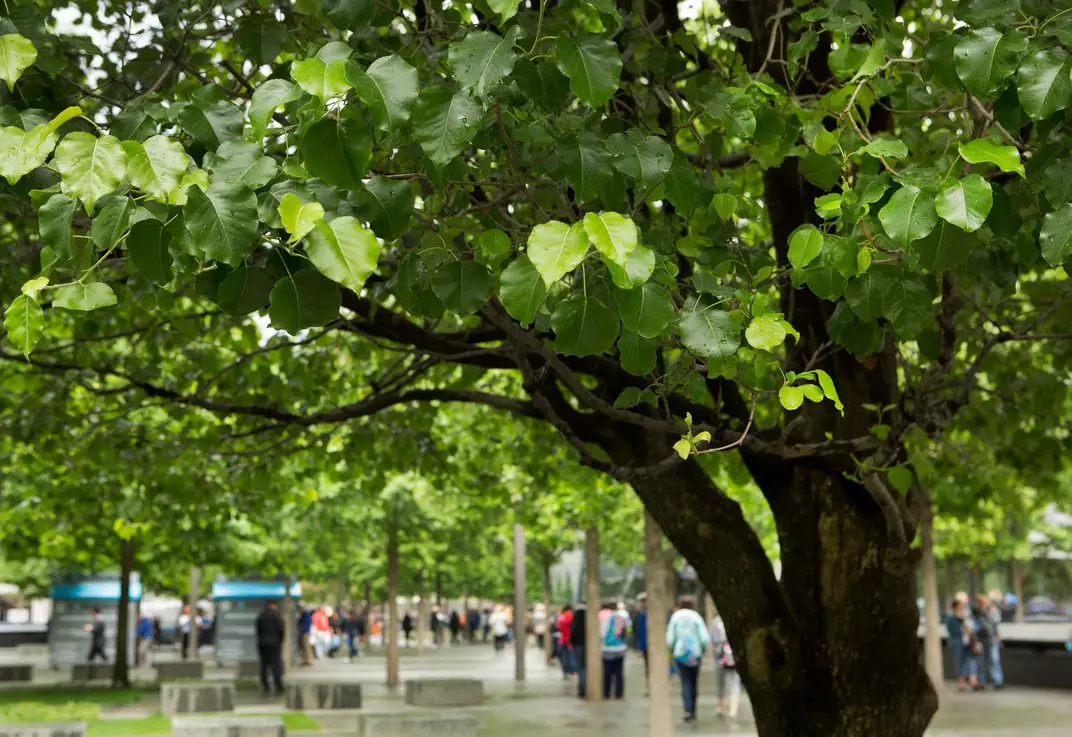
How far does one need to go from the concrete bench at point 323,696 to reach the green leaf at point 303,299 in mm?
17058

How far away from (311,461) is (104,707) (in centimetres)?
1011

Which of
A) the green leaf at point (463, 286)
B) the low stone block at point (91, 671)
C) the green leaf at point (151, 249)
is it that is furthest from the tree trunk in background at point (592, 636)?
the green leaf at point (151, 249)

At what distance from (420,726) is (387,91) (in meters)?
10.9

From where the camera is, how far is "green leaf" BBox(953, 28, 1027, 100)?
3.24 meters

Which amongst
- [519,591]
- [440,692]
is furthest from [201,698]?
[519,591]

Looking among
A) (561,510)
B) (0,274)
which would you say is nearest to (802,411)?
(0,274)

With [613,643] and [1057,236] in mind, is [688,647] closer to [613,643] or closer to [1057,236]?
[613,643]

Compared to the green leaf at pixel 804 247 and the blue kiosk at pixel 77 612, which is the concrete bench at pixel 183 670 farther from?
the green leaf at pixel 804 247

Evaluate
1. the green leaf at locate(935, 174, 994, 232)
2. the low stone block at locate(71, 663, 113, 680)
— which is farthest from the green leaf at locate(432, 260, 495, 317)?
the low stone block at locate(71, 663, 113, 680)

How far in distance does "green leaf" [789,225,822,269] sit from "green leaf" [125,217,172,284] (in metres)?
1.62

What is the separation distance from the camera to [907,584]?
20.5 feet

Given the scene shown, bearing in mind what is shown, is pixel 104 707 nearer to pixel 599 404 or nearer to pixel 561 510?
pixel 561 510

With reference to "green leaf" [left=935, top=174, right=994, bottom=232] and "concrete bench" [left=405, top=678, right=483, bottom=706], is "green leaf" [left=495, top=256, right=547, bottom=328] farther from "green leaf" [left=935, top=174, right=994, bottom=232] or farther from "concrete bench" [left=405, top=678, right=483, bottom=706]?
"concrete bench" [left=405, top=678, right=483, bottom=706]

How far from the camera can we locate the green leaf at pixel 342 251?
262 cm
